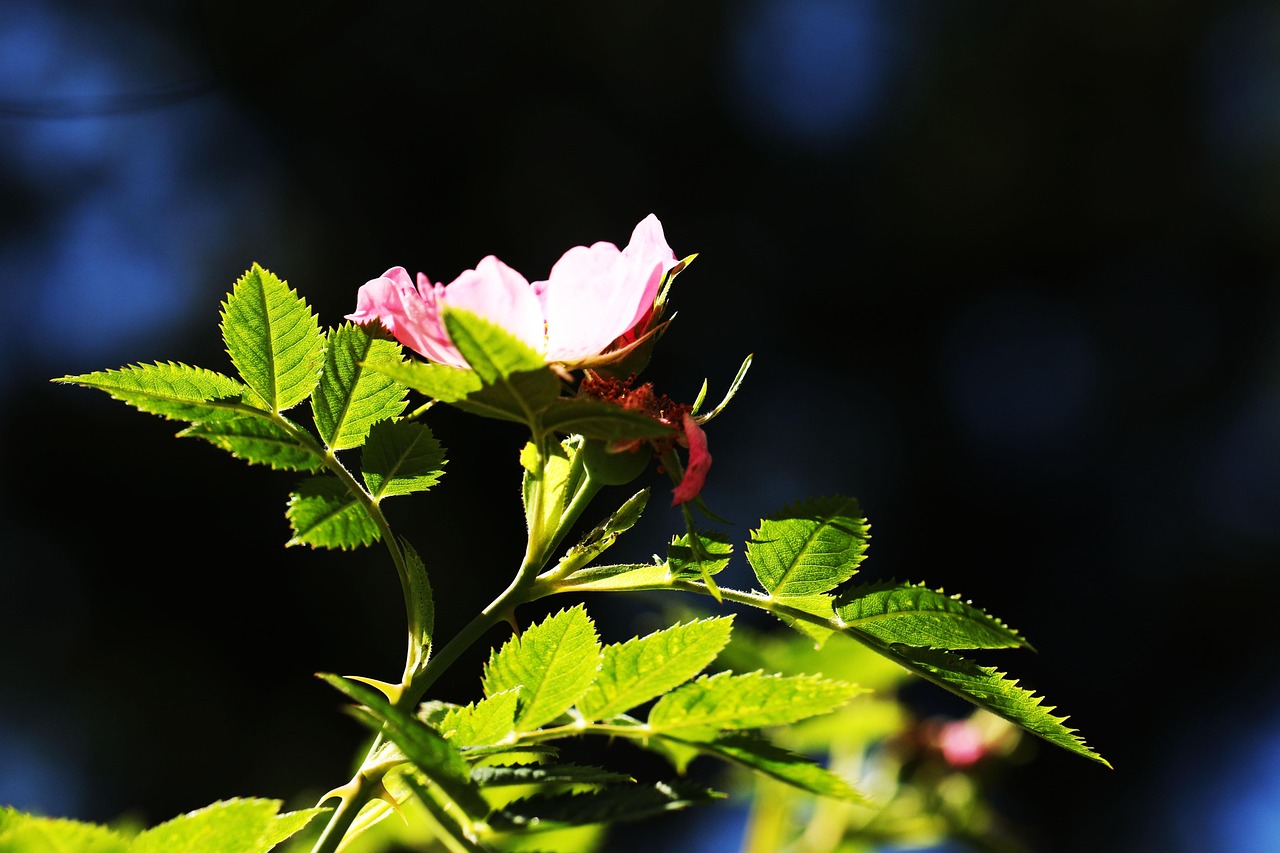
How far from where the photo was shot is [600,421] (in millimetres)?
488

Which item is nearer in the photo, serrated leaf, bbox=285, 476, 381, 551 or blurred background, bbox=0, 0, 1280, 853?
serrated leaf, bbox=285, 476, 381, 551

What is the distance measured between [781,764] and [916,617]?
0.39 feet

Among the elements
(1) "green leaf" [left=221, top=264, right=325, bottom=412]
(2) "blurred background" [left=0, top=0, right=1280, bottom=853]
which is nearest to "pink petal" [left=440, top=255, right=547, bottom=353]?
(1) "green leaf" [left=221, top=264, right=325, bottom=412]

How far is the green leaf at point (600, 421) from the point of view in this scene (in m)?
0.48

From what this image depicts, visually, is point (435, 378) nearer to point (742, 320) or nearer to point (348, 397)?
point (348, 397)

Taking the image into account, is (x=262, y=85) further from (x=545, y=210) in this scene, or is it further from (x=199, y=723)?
(x=199, y=723)

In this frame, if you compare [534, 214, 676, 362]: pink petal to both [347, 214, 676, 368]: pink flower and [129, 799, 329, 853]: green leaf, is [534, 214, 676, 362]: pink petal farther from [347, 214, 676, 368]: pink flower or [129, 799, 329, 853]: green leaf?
[129, 799, 329, 853]: green leaf

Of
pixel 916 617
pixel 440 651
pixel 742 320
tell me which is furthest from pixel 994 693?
pixel 742 320

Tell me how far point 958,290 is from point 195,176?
227 inches

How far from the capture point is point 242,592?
5.92 meters

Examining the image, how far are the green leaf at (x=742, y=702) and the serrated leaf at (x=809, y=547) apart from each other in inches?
3.2

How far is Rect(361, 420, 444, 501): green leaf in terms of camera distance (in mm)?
567

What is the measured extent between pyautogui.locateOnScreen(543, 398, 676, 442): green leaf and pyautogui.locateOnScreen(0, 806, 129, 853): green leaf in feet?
0.79

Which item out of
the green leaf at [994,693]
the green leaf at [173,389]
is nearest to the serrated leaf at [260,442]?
the green leaf at [173,389]
